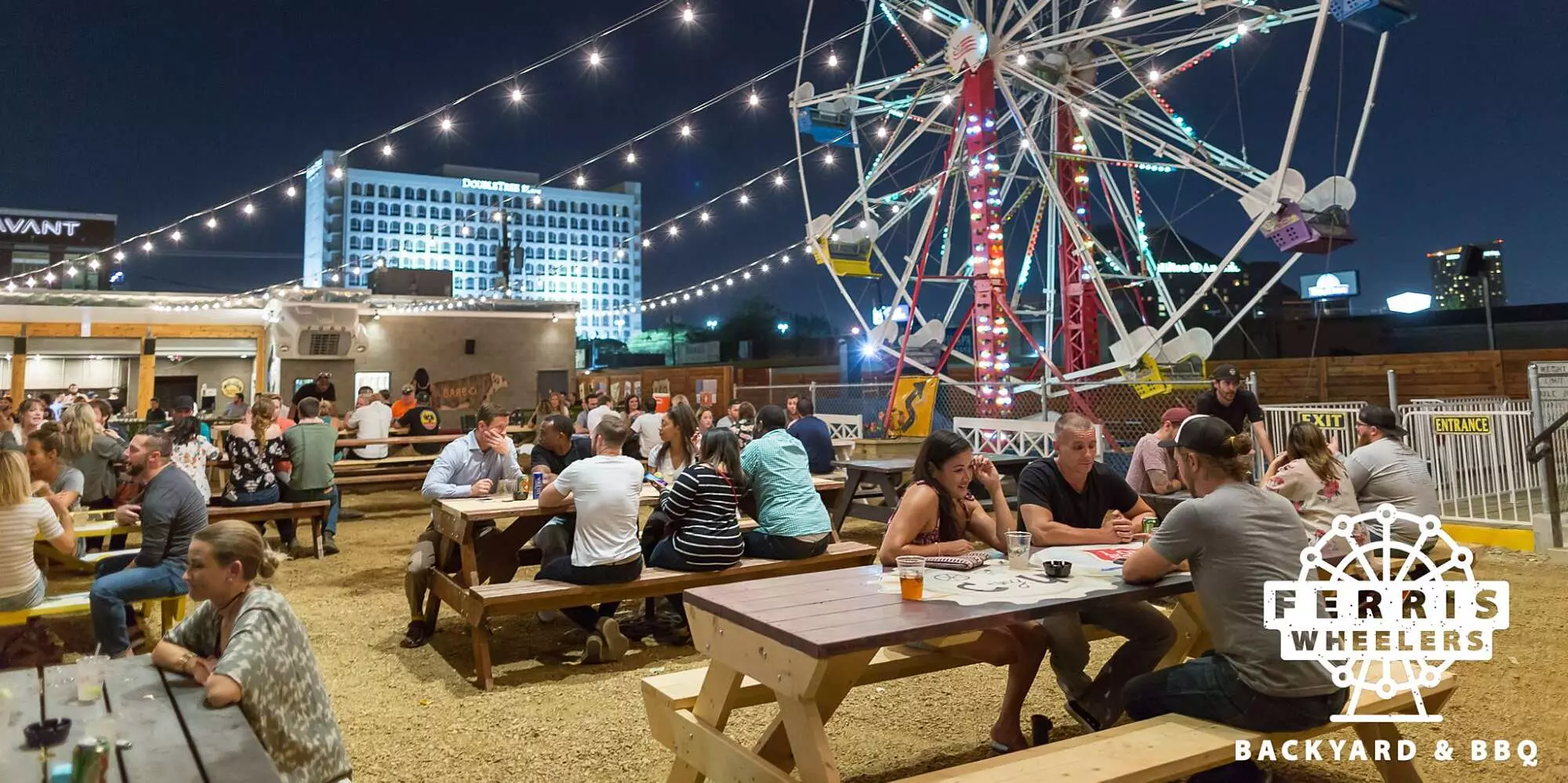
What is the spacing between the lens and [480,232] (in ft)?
289

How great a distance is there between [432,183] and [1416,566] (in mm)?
93604

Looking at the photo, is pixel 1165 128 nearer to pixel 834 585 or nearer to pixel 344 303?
pixel 834 585

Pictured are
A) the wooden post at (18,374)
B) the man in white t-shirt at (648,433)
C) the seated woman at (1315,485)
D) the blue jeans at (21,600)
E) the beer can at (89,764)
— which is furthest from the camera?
the wooden post at (18,374)

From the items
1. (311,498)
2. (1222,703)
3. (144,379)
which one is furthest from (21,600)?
(144,379)

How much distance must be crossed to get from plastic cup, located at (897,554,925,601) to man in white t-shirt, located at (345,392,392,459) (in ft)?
31.0

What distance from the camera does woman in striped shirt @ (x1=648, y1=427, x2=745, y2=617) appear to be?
4355mm

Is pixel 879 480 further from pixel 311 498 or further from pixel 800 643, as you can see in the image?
pixel 800 643

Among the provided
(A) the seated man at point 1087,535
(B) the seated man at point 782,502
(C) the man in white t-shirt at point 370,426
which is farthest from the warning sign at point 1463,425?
(C) the man in white t-shirt at point 370,426

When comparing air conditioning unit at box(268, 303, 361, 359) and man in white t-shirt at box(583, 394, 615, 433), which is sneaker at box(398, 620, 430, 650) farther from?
air conditioning unit at box(268, 303, 361, 359)

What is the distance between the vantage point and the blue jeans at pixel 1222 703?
2.35 meters

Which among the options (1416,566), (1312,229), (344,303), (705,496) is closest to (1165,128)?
(1312,229)

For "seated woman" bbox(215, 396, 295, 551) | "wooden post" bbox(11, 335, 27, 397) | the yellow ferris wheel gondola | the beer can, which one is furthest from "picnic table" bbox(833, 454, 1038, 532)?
"wooden post" bbox(11, 335, 27, 397)

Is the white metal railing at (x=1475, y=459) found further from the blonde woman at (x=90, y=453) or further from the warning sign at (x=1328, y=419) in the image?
the blonde woman at (x=90, y=453)

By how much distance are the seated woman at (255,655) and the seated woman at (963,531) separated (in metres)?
1.86
